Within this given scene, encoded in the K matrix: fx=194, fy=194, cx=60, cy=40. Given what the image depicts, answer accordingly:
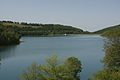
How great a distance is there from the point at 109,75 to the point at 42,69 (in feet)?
19.0

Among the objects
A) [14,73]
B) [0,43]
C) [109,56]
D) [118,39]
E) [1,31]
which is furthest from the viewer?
[1,31]

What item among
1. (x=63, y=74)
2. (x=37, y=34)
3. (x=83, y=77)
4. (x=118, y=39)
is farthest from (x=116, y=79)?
(x=37, y=34)

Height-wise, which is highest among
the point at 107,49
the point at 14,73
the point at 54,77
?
the point at 107,49

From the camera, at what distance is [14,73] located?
107 ft

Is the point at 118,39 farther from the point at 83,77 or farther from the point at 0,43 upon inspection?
the point at 0,43

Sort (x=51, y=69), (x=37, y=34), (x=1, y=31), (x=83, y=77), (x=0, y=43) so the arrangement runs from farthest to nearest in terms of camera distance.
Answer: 1. (x=37, y=34)
2. (x=1, y=31)
3. (x=0, y=43)
4. (x=83, y=77)
5. (x=51, y=69)

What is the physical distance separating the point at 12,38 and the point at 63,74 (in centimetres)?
7272

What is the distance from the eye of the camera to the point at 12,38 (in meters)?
85.9

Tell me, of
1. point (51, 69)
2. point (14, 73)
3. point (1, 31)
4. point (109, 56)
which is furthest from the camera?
point (1, 31)

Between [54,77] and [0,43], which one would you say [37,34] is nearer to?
[0,43]

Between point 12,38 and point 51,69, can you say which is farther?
point 12,38

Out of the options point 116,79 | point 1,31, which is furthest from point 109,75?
point 1,31

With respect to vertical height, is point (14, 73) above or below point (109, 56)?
below

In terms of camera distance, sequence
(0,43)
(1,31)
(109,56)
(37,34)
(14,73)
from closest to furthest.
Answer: (109,56)
(14,73)
(0,43)
(1,31)
(37,34)
